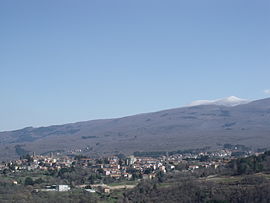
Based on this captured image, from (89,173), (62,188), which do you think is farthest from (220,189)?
(89,173)

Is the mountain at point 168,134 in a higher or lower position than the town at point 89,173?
higher

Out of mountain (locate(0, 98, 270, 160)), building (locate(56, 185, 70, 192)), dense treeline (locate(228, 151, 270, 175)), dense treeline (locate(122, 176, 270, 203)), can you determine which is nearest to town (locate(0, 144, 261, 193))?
building (locate(56, 185, 70, 192))

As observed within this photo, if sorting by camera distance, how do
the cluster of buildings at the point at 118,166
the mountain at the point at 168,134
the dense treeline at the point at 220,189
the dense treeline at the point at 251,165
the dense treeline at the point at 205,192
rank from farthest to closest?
1. the mountain at the point at 168,134
2. the cluster of buildings at the point at 118,166
3. the dense treeline at the point at 251,165
4. the dense treeline at the point at 220,189
5. the dense treeline at the point at 205,192

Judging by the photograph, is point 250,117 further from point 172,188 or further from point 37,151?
point 172,188

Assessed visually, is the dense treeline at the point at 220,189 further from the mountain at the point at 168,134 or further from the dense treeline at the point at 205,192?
the mountain at the point at 168,134

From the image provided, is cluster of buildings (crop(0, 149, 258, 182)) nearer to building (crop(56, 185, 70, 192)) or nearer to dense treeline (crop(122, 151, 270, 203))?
dense treeline (crop(122, 151, 270, 203))

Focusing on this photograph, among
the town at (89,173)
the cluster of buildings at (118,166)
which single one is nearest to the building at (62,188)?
the town at (89,173)

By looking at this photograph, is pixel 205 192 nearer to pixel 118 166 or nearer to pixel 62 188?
pixel 62 188

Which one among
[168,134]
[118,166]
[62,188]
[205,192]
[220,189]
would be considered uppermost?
[168,134]

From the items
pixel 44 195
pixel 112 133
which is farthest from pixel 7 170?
pixel 112 133
